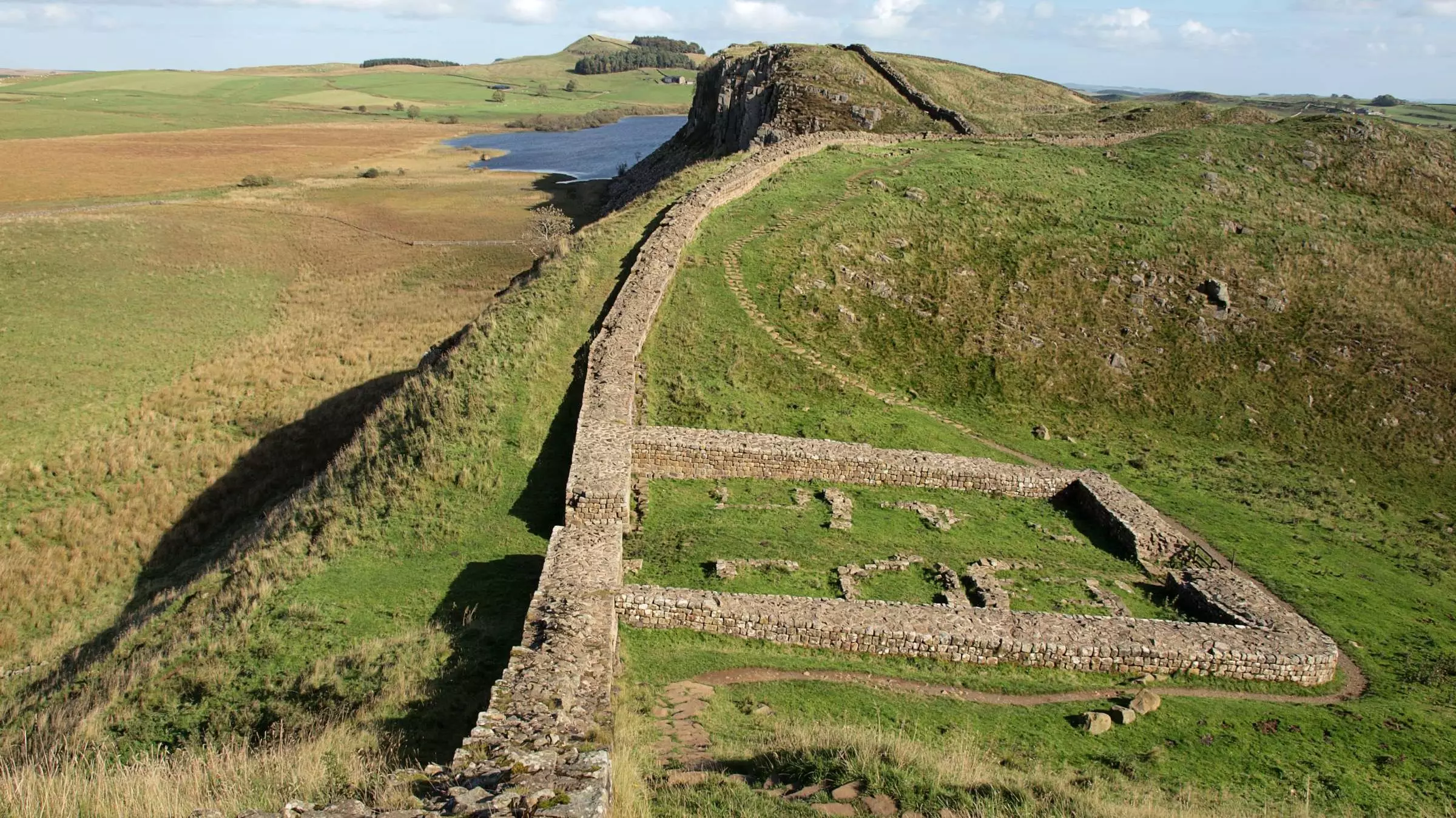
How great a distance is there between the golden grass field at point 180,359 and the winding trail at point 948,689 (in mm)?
14358

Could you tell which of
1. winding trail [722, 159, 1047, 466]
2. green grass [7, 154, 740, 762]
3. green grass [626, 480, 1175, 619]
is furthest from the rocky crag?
winding trail [722, 159, 1047, 466]

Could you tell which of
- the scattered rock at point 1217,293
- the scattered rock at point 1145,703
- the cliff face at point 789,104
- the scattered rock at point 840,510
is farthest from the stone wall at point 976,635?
the cliff face at point 789,104

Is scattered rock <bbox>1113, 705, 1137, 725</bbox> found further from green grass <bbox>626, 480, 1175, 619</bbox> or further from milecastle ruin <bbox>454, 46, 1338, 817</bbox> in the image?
green grass <bbox>626, 480, 1175, 619</bbox>

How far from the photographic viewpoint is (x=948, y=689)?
1313 centimetres

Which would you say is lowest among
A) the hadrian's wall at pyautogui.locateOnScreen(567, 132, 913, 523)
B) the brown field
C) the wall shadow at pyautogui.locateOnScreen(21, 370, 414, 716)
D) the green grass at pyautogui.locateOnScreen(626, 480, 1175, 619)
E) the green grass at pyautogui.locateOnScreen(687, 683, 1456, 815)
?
the wall shadow at pyautogui.locateOnScreen(21, 370, 414, 716)

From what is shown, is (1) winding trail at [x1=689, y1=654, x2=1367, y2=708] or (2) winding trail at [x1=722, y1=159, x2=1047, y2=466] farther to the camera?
(2) winding trail at [x1=722, y1=159, x2=1047, y2=466]

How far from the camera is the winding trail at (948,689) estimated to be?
42.4 feet

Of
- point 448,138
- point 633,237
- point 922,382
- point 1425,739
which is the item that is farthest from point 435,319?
point 448,138

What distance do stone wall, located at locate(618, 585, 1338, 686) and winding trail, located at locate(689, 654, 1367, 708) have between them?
42 cm

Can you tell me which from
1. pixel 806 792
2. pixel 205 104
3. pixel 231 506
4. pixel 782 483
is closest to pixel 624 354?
pixel 782 483

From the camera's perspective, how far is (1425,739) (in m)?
13.0

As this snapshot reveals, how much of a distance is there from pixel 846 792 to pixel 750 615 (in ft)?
16.3

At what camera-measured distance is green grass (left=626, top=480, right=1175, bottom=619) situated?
15.9 meters

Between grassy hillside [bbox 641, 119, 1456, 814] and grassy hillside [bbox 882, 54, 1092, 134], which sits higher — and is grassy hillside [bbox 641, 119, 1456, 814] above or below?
below
